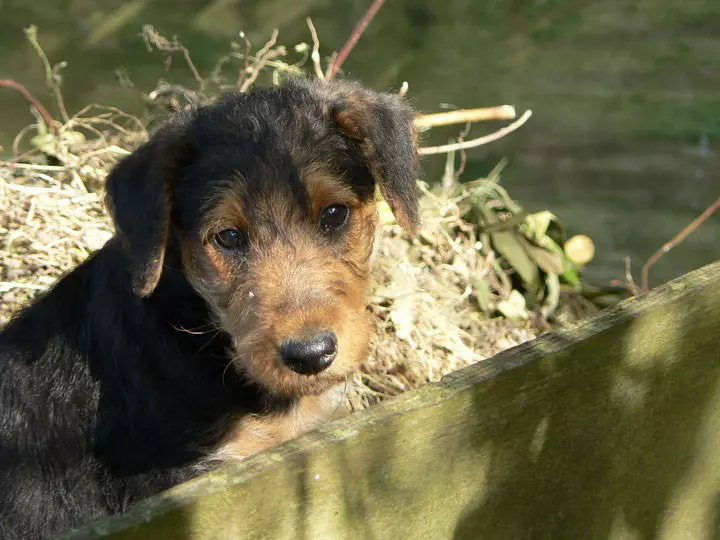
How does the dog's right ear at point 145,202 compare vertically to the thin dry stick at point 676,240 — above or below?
above

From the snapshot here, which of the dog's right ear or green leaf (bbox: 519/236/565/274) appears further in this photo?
green leaf (bbox: 519/236/565/274)

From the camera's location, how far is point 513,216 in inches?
192

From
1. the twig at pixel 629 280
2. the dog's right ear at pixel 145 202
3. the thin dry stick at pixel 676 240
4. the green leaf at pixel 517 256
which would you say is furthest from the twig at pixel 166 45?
the thin dry stick at pixel 676 240

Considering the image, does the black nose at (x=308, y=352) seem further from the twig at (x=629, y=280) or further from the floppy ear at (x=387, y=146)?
the twig at (x=629, y=280)

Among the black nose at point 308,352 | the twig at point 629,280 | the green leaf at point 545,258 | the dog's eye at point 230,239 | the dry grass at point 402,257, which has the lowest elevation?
the twig at point 629,280

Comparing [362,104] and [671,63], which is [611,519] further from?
[671,63]

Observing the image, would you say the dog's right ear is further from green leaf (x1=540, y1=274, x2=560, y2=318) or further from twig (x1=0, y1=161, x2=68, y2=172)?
green leaf (x1=540, y1=274, x2=560, y2=318)

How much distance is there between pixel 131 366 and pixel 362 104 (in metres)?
1.18

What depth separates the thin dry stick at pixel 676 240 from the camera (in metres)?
4.86

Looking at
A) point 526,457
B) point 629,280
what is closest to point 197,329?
point 526,457

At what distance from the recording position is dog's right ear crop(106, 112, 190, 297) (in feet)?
8.57

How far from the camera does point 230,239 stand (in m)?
2.79

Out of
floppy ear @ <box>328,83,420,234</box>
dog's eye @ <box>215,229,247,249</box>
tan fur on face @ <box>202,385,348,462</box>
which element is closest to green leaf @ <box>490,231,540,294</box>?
floppy ear @ <box>328,83,420,234</box>

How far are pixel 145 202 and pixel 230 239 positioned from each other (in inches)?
11.5
